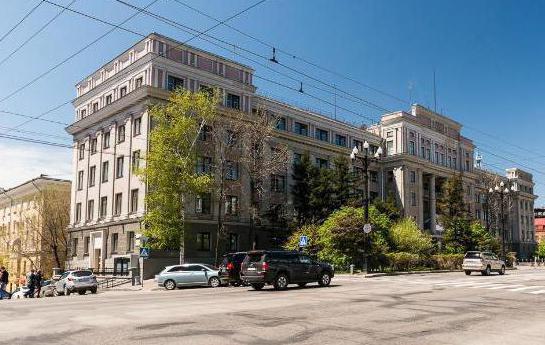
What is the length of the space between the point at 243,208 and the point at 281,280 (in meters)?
27.7

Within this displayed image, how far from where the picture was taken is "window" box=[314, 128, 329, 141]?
207 feet

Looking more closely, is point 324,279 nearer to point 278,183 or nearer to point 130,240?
point 130,240

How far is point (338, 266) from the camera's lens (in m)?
40.9

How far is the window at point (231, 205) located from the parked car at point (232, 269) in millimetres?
20548

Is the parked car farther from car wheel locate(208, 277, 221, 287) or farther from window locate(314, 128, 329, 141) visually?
window locate(314, 128, 329, 141)

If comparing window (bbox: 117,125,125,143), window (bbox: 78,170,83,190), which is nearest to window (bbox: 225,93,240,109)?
window (bbox: 117,125,125,143)

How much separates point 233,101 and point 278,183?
1119 centimetres

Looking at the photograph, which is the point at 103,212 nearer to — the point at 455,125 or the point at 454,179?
the point at 454,179

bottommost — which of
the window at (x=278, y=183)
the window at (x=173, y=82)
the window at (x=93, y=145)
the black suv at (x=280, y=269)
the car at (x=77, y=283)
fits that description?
the car at (x=77, y=283)

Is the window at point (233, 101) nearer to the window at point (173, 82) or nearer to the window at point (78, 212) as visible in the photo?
the window at point (173, 82)

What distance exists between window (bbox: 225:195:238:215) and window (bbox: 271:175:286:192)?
6138 mm

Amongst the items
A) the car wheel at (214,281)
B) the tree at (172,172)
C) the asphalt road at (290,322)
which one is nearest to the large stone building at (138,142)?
the tree at (172,172)

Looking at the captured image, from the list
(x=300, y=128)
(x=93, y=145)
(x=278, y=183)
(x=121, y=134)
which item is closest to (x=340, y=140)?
(x=300, y=128)

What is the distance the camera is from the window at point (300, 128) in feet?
197
